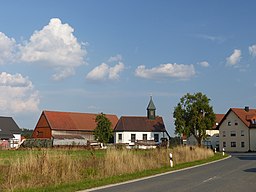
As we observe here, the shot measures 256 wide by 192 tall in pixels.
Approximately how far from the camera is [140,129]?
101 m

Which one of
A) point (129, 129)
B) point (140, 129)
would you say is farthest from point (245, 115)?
point (129, 129)

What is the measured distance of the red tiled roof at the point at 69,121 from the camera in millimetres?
99875

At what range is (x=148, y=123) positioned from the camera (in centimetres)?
10269

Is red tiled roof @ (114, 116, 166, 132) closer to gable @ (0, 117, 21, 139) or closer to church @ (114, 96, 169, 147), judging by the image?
church @ (114, 96, 169, 147)

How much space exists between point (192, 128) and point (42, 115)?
122 feet

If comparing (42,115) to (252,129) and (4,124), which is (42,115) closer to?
(4,124)

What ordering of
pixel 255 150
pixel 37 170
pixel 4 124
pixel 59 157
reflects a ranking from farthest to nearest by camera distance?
pixel 4 124
pixel 255 150
pixel 59 157
pixel 37 170

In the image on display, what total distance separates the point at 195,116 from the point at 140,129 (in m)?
21.1

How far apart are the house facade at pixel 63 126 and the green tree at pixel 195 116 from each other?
23648 millimetres

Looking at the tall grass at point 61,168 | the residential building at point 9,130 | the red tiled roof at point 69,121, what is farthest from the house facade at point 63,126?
the tall grass at point 61,168

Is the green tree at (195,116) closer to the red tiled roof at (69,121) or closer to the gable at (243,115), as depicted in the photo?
the gable at (243,115)

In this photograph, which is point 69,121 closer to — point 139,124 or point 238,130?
point 139,124

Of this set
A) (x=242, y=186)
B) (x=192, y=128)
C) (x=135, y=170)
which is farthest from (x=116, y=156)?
(x=192, y=128)

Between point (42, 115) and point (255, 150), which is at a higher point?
point (42, 115)
